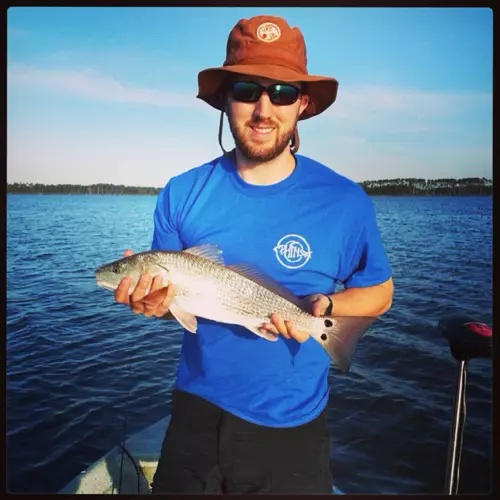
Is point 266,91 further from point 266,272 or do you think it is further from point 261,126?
point 266,272

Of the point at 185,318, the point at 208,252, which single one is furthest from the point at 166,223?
the point at 185,318

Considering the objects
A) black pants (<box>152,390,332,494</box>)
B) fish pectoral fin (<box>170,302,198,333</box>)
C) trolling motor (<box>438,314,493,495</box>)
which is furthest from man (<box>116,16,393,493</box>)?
trolling motor (<box>438,314,493,495</box>)

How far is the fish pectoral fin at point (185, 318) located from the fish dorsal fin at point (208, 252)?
15.9 inches

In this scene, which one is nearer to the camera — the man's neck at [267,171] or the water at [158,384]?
the man's neck at [267,171]

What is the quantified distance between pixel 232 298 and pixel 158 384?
5.92m

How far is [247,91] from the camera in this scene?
2.75 metres

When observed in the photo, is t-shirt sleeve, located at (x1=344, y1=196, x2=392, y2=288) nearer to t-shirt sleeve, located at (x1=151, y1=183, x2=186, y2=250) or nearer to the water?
the water

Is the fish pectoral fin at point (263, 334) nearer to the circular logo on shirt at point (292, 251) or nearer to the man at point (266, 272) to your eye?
the man at point (266, 272)

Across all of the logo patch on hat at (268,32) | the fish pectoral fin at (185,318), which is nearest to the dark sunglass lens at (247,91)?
the logo patch on hat at (268,32)

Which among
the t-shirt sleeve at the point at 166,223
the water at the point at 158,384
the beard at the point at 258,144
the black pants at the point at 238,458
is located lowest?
the water at the point at 158,384

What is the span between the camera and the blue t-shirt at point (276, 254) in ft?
8.78
